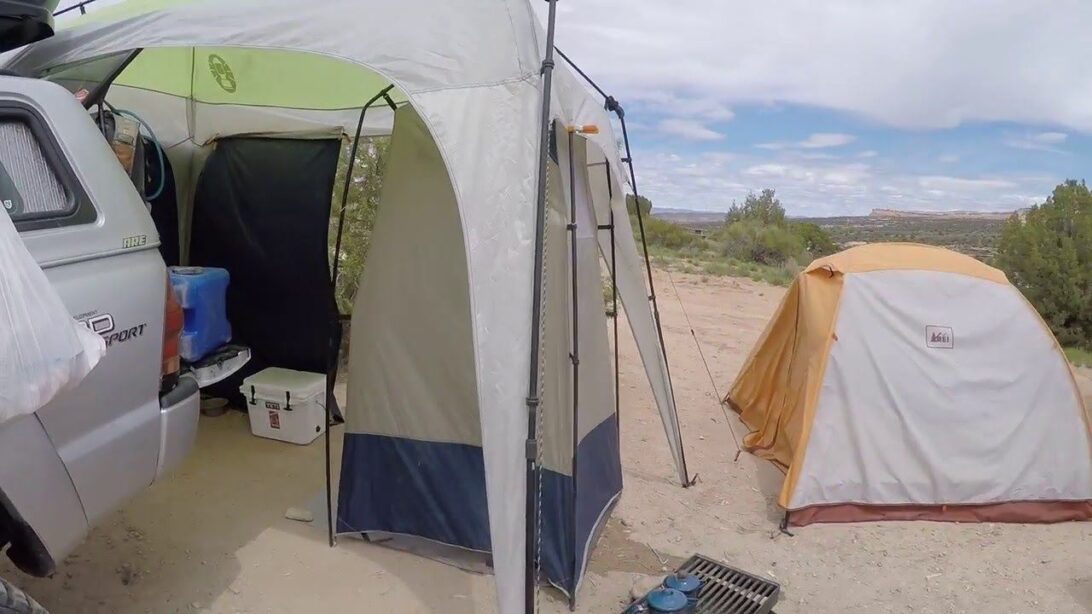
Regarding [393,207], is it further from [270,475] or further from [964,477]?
[964,477]

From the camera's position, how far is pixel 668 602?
3400 mm

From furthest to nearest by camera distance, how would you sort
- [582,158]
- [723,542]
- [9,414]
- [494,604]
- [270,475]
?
[270,475]
[723,542]
[582,158]
[494,604]
[9,414]

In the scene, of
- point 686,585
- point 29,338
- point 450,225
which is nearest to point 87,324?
point 29,338

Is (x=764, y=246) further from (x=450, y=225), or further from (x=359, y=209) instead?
(x=450, y=225)

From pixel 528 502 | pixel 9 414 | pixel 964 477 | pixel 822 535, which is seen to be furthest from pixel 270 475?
pixel 964 477

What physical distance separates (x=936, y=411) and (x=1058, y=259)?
9453 millimetres

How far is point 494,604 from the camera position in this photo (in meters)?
3.65

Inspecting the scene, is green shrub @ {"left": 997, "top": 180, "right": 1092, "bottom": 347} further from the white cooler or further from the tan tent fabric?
the white cooler

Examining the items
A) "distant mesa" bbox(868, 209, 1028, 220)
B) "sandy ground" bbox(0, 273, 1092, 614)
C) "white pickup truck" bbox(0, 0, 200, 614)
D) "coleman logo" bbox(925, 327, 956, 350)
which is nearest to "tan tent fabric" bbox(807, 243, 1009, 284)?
"coleman logo" bbox(925, 327, 956, 350)

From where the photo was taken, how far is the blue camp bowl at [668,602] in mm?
3377

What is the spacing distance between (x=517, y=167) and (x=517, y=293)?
1.55 feet

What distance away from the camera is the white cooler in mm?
5391

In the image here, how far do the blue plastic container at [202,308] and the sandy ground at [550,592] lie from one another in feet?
3.20

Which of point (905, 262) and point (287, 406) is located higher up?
point (905, 262)
